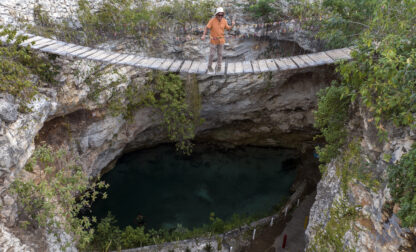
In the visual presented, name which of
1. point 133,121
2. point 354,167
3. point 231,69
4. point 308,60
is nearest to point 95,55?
point 133,121

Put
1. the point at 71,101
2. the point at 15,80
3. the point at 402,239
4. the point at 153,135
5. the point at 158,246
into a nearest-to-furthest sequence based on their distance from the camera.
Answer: the point at 402,239, the point at 15,80, the point at 71,101, the point at 158,246, the point at 153,135

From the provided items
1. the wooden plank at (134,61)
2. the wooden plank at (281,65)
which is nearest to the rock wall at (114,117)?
the wooden plank at (134,61)

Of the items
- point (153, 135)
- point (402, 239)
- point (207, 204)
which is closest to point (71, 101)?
point (153, 135)

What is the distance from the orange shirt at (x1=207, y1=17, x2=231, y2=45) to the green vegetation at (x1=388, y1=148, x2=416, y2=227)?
410cm

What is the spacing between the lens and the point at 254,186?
1177cm

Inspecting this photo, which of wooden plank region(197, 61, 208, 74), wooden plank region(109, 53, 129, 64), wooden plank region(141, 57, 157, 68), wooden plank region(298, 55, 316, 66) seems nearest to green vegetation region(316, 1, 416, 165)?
wooden plank region(298, 55, 316, 66)

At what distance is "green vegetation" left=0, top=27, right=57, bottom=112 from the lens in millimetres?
5500

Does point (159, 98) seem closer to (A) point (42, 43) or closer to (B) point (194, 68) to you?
(B) point (194, 68)

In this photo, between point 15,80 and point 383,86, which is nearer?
point 383,86

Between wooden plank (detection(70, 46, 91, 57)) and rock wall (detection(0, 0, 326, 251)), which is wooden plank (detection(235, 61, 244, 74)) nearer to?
rock wall (detection(0, 0, 326, 251))

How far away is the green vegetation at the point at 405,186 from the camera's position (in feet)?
12.7

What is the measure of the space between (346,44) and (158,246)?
7.69 m

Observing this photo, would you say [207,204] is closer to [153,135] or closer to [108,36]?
[153,135]

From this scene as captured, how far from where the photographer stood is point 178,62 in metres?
7.03
